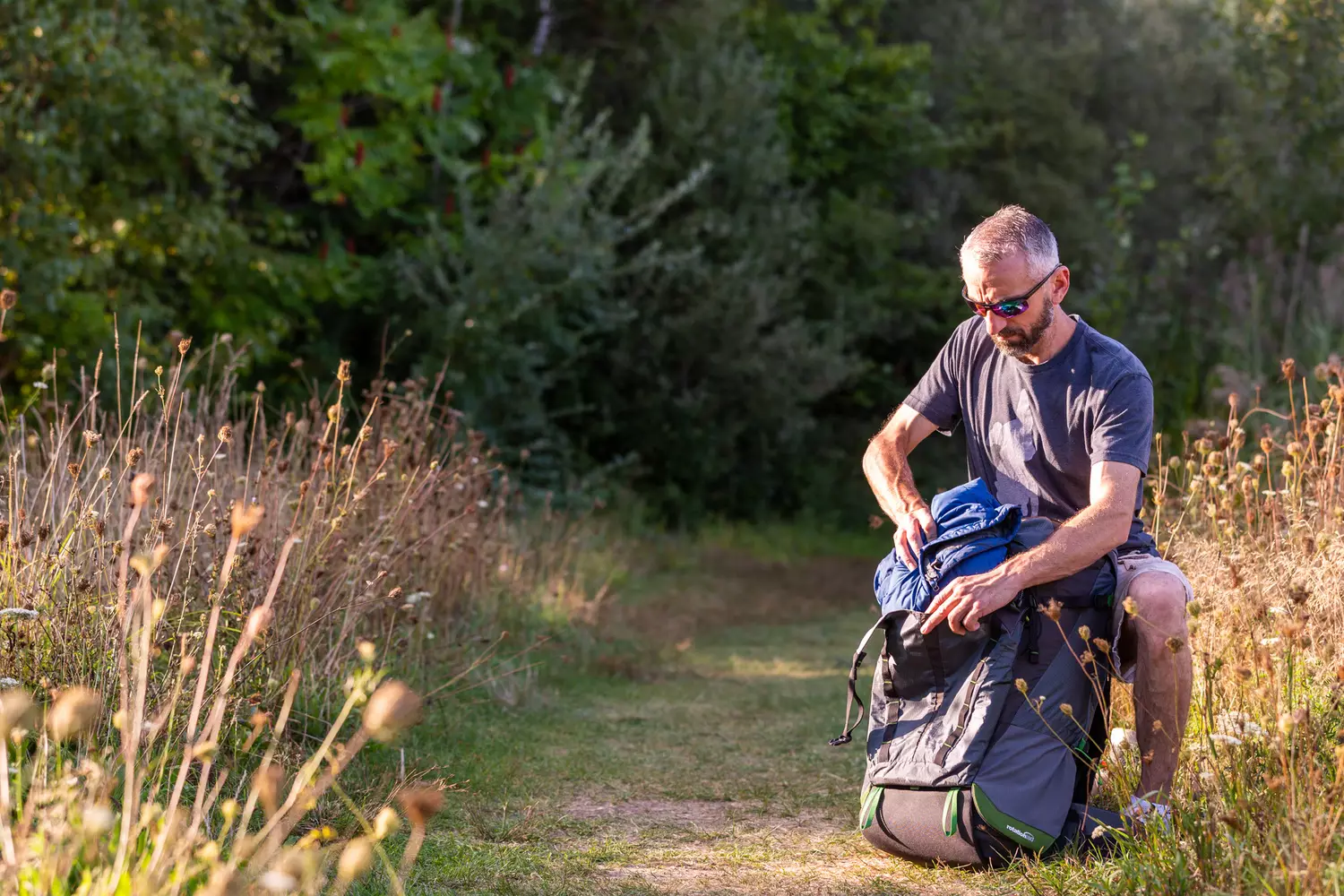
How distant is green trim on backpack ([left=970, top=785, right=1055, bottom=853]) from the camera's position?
3.53m

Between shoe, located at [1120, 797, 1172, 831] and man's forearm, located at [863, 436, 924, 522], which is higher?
man's forearm, located at [863, 436, 924, 522]

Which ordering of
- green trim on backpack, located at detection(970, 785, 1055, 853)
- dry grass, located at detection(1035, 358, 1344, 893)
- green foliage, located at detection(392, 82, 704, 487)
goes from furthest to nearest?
green foliage, located at detection(392, 82, 704, 487) < green trim on backpack, located at detection(970, 785, 1055, 853) < dry grass, located at detection(1035, 358, 1344, 893)

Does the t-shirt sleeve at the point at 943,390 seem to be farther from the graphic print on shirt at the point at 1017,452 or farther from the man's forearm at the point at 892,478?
the graphic print on shirt at the point at 1017,452

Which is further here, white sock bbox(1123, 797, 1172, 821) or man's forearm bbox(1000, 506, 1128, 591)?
man's forearm bbox(1000, 506, 1128, 591)

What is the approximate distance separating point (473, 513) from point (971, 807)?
3.55 meters

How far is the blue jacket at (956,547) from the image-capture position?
12.2 ft

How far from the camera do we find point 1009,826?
11.6 ft

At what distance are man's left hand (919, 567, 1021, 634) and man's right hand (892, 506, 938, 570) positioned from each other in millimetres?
246

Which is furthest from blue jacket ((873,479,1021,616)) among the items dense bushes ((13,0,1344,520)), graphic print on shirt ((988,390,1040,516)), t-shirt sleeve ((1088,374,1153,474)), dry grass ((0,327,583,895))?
dense bushes ((13,0,1344,520))

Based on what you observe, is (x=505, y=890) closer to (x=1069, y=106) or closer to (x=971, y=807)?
(x=971, y=807)

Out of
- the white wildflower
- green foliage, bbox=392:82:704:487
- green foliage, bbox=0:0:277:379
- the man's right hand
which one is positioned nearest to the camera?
the white wildflower

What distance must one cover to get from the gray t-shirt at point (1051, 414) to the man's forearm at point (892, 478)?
199mm

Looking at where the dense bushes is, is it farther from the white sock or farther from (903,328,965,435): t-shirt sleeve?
the white sock

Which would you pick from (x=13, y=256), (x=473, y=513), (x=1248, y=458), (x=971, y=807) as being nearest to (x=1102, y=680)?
(x=971, y=807)
